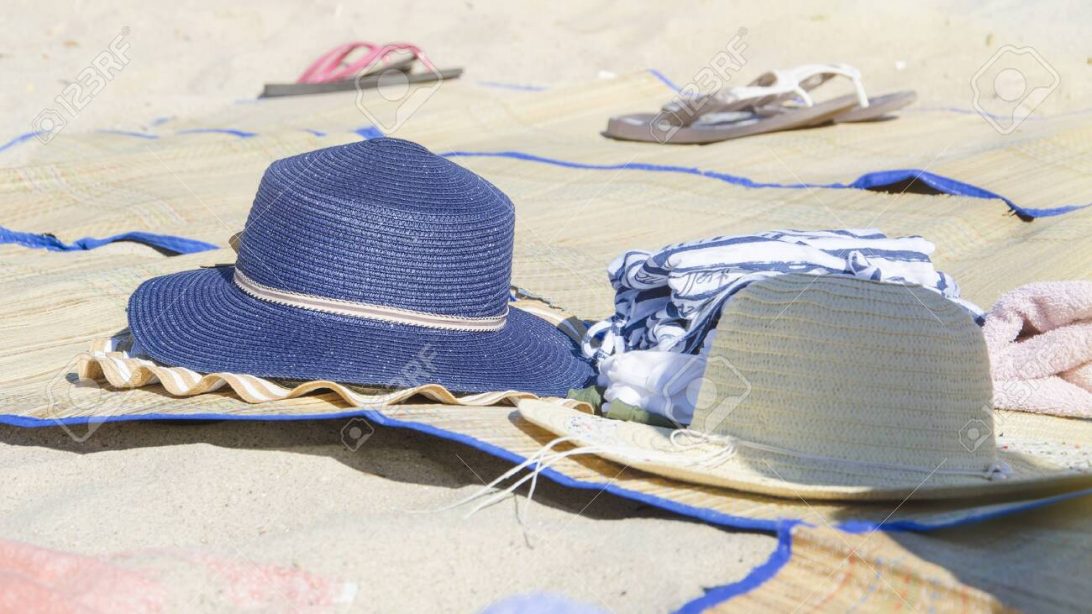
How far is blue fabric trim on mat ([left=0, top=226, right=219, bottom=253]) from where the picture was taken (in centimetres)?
Result: 299

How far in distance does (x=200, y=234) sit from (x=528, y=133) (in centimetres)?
186

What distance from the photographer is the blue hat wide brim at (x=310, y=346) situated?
1.76m


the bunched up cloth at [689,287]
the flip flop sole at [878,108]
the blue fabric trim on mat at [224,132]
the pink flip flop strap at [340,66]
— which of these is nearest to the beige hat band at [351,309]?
the bunched up cloth at [689,287]

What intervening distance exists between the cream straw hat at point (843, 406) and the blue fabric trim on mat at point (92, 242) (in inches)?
69.7

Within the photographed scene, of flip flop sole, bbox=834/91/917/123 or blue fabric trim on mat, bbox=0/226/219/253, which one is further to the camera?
flip flop sole, bbox=834/91/917/123

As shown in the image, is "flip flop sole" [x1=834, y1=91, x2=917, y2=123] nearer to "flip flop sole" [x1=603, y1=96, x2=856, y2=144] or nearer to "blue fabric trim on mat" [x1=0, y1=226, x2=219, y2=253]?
"flip flop sole" [x1=603, y1=96, x2=856, y2=144]

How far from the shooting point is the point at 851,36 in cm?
684

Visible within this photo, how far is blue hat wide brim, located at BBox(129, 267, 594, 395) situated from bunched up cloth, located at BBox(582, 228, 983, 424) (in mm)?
171

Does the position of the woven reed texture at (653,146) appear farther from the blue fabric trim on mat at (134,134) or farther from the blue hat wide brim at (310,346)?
the blue hat wide brim at (310,346)

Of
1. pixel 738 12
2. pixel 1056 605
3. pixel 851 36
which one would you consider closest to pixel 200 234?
pixel 1056 605

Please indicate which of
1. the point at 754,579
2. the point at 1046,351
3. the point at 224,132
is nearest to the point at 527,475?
the point at 754,579

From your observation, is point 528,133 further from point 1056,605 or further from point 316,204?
point 1056,605

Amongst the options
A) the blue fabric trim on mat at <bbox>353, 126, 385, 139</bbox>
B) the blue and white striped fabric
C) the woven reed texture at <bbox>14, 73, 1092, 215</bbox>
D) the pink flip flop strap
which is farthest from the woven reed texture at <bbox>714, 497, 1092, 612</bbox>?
the pink flip flop strap

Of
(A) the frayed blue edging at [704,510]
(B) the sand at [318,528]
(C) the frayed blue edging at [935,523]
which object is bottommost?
(B) the sand at [318,528]
